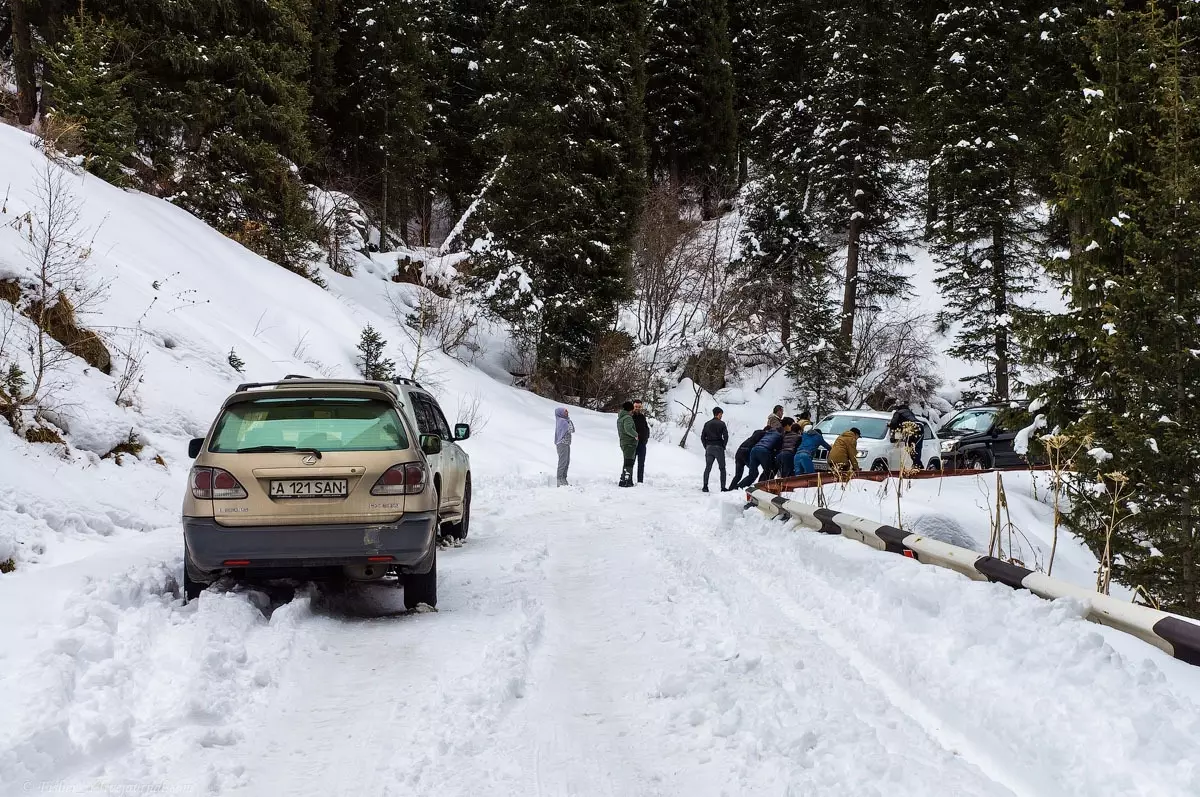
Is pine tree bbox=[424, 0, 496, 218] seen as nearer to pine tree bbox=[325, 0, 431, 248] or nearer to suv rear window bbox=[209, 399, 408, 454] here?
pine tree bbox=[325, 0, 431, 248]

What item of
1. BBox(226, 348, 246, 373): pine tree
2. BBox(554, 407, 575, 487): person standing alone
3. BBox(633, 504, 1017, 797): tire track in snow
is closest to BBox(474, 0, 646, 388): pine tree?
BBox(554, 407, 575, 487): person standing alone

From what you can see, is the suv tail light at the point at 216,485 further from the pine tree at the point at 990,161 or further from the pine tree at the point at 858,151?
the pine tree at the point at 858,151

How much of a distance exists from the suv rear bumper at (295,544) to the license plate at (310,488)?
24cm

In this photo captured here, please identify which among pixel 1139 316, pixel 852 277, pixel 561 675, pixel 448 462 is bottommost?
pixel 561 675

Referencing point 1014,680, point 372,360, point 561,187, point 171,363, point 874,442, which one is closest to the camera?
point 1014,680

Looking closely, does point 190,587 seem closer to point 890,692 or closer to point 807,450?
point 890,692

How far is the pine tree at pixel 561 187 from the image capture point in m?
29.0

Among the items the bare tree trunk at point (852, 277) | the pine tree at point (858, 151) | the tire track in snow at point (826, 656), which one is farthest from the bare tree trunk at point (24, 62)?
the bare tree trunk at point (852, 277)

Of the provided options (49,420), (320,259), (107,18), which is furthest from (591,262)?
(49,420)

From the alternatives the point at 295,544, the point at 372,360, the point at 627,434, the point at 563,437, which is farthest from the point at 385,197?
the point at 295,544

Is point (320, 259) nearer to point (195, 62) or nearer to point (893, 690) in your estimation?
point (195, 62)

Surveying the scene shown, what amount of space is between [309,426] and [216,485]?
807 mm

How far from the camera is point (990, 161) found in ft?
102

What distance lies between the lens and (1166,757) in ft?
11.0
